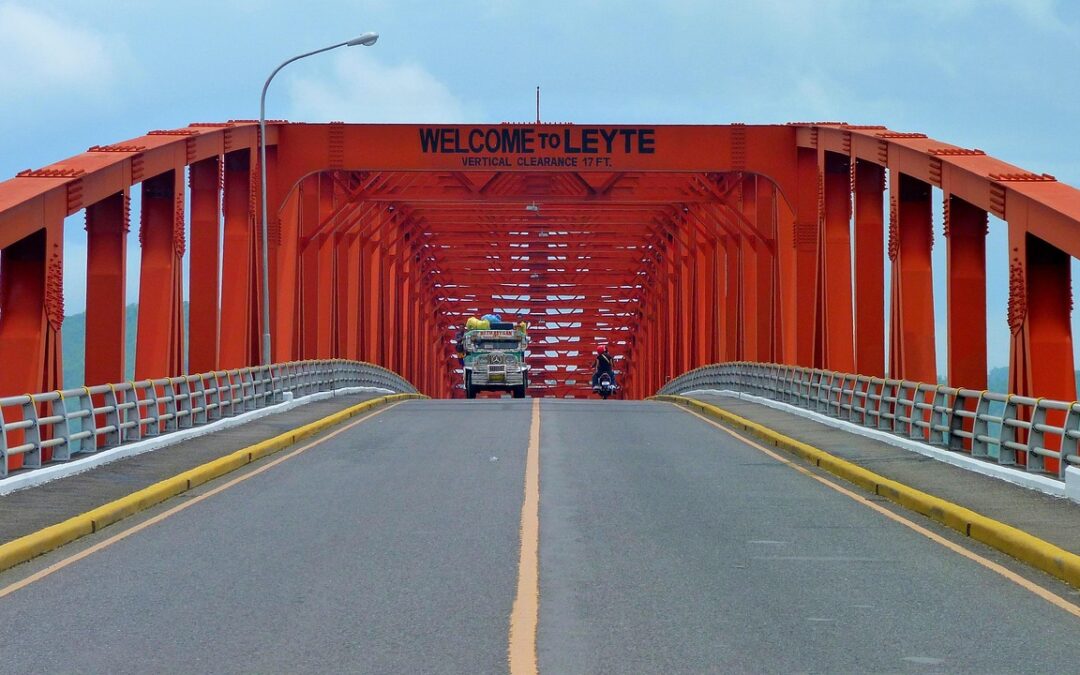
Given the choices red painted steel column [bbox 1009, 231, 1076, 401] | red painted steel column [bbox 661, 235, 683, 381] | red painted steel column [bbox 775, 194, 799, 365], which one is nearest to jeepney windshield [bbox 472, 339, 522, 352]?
red painted steel column [bbox 661, 235, 683, 381]

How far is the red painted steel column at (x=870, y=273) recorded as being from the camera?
105 feet

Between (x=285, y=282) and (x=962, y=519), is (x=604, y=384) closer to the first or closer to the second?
(x=285, y=282)

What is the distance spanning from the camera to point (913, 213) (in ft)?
92.1

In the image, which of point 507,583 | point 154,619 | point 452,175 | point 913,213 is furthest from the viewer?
point 452,175

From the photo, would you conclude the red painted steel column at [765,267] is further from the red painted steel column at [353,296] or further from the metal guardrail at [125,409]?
the red painted steel column at [353,296]

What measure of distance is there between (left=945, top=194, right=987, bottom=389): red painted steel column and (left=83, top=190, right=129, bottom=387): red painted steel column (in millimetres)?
14451

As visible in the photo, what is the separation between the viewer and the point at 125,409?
65.9ft

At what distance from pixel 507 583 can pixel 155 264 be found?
20734 mm

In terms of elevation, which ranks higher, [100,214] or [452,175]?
[452,175]

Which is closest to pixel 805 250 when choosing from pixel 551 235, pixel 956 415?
pixel 956 415

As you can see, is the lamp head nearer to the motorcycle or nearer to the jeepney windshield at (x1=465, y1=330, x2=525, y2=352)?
the jeepney windshield at (x1=465, y1=330, x2=525, y2=352)

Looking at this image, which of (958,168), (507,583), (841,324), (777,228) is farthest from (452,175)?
A: (507,583)

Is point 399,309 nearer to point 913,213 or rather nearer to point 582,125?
point 582,125

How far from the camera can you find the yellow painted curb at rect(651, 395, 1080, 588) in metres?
10.6
